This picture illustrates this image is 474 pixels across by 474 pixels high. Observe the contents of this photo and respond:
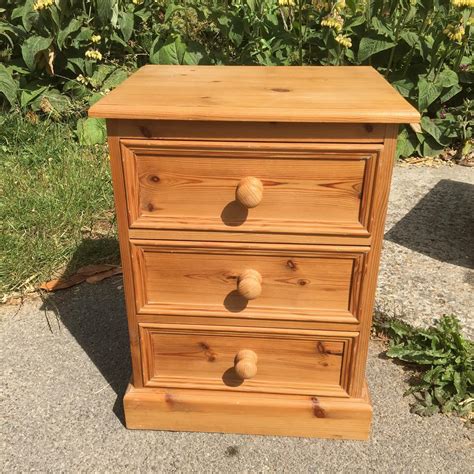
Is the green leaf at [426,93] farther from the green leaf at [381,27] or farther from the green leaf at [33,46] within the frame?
the green leaf at [33,46]

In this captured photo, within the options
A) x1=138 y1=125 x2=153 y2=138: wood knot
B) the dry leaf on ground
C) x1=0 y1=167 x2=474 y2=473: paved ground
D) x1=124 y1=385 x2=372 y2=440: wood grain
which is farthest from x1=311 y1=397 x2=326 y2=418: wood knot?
the dry leaf on ground

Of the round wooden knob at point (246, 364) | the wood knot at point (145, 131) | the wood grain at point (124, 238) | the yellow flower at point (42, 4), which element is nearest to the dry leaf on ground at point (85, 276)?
the wood grain at point (124, 238)

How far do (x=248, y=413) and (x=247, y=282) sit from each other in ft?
1.75

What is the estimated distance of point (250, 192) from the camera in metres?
1.41

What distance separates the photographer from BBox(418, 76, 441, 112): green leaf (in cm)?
342

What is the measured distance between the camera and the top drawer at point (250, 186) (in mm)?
1411

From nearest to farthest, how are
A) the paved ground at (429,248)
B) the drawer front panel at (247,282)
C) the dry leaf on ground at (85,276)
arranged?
1. the drawer front panel at (247,282)
2. the paved ground at (429,248)
3. the dry leaf on ground at (85,276)

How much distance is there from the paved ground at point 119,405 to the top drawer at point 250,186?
787mm

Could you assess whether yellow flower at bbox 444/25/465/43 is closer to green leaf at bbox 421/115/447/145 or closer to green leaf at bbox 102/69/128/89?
green leaf at bbox 421/115/447/145

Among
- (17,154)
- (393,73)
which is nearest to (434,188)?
(393,73)

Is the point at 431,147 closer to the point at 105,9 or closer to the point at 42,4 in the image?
the point at 105,9

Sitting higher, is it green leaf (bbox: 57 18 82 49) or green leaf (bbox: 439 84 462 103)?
green leaf (bbox: 57 18 82 49)

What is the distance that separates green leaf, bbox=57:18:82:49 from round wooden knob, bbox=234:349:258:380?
2720mm

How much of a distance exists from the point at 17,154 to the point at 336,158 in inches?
112
